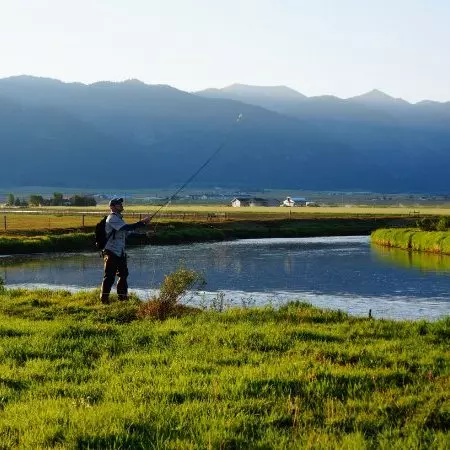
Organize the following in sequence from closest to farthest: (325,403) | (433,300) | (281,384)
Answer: (325,403) → (281,384) → (433,300)

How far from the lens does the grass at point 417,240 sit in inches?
2234

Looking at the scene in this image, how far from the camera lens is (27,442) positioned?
7418mm

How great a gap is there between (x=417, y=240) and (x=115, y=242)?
4526cm

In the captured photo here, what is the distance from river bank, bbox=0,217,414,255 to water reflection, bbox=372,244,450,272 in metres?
15.4

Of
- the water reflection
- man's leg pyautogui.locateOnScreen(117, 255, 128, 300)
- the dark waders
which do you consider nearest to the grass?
the water reflection

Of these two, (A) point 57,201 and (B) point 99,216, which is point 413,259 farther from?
(A) point 57,201

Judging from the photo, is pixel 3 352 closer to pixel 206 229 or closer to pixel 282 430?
pixel 282 430

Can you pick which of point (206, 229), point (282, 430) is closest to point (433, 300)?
point (282, 430)

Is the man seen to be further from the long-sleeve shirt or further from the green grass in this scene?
the green grass

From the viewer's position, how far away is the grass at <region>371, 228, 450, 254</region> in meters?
56.8

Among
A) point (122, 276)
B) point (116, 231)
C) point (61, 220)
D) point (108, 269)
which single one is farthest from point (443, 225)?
point (116, 231)

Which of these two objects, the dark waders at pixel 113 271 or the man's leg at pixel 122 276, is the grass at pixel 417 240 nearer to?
the man's leg at pixel 122 276

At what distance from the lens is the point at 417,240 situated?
60.4m

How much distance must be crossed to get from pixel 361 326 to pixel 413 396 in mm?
6728
